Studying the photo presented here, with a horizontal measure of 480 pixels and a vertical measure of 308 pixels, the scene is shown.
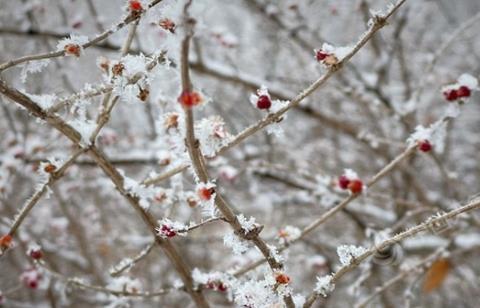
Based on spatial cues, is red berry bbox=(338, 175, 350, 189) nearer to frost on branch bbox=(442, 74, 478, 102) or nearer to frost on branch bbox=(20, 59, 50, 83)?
frost on branch bbox=(442, 74, 478, 102)

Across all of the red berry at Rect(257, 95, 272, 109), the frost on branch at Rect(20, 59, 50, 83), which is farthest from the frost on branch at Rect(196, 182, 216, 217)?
the frost on branch at Rect(20, 59, 50, 83)

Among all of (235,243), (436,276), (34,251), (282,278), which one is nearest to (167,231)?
(235,243)

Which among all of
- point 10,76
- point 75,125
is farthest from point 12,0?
point 75,125

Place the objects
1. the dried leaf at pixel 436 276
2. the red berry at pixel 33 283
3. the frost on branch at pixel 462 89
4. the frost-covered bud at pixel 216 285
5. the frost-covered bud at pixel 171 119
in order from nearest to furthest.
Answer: the frost-covered bud at pixel 171 119 → the frost-covered bud at pixel 216 285 → the frost on branch at pixel 462 89 → the red berry at pixel 33 283 → the dried leaf at pixel 436 276

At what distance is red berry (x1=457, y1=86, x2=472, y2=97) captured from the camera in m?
1.41

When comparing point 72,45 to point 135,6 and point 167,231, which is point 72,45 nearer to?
point 135,6

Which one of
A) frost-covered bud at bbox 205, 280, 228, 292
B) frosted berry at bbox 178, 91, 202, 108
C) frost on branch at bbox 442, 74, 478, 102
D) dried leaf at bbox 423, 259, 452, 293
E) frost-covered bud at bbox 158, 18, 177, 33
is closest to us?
frosted berry at bbox 178, 91, 202, 108

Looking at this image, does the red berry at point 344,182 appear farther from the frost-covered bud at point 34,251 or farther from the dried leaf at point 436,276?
the dried leaf at point 436,276

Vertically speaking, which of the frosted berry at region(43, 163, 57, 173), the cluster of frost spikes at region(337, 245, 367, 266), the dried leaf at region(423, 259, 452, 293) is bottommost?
the cluster of frost spikes at region(337, 245, 367, 266)

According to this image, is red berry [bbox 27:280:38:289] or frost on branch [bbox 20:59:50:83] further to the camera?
red berry [bbox 27:280:38:289]

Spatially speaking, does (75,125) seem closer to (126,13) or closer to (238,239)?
(126,13)

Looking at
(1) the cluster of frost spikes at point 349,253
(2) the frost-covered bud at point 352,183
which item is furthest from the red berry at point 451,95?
(1) the cluster of frost spikes at point 349,253

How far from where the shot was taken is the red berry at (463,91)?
1.41 meters

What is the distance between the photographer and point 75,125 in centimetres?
114
